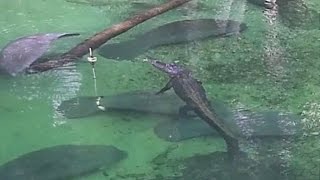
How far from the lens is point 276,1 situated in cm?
493

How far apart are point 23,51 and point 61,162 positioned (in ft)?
3.73

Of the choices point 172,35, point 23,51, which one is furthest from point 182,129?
point 172,35

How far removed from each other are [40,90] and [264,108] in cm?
109

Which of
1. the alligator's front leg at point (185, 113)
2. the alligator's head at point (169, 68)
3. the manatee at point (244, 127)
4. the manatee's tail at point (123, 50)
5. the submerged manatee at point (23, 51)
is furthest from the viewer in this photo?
the manatee's tail at point (123, 50)

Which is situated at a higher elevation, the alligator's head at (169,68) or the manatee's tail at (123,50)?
the alligator's head at (169,68)

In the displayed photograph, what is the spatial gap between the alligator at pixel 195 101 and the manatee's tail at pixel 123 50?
0.54 metres

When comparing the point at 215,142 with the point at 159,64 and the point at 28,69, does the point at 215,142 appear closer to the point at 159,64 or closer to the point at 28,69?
the point at 159,64

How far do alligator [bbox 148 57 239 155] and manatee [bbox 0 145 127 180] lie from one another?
39 centimetres

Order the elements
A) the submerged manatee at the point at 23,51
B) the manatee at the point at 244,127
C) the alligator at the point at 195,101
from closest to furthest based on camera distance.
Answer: the alligator at the point at 195,101
the manatee at the point at 244,127
the submerged manatee at the point at 23,51

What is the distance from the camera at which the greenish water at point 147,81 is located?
2.90 m

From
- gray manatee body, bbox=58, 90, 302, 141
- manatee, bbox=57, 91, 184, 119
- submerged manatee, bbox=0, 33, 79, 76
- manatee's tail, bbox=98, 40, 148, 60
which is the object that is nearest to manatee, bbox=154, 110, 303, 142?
gray manatee body, bbox=58, 90, 302, 141

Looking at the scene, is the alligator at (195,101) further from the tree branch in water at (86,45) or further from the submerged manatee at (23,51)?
the submerged manatee at (23,51)

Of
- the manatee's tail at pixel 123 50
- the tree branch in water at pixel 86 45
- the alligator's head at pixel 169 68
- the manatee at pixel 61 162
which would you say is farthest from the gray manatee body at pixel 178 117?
the manatee's tail at pixel 123 50

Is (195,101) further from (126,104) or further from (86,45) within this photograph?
(86,45)
